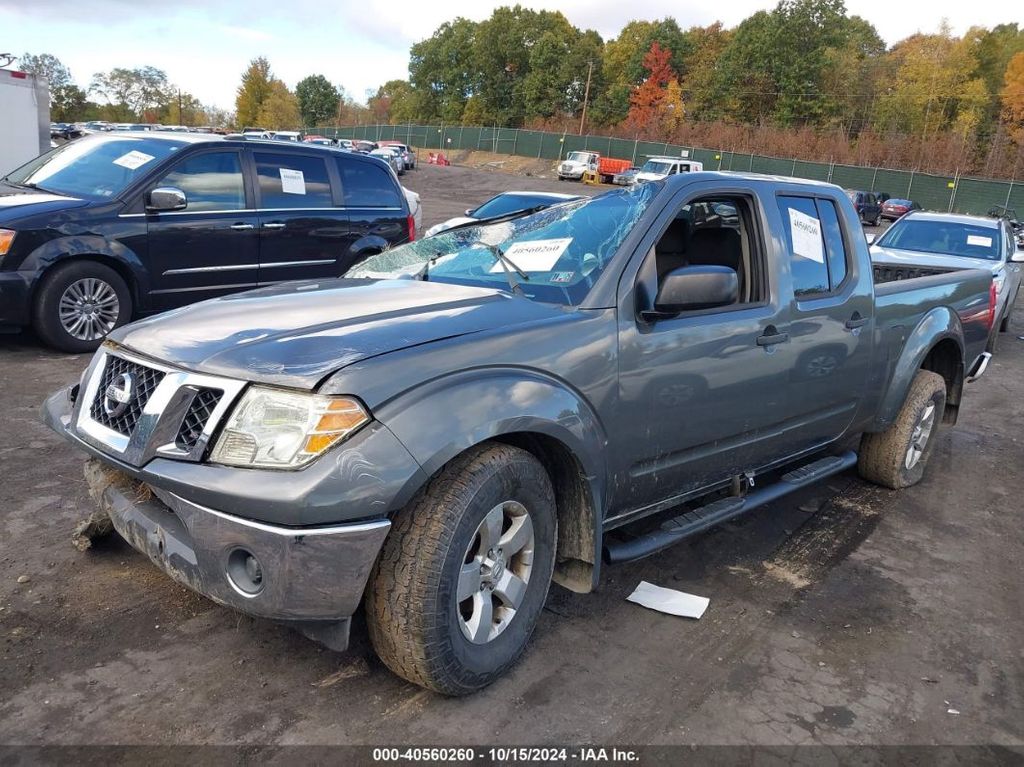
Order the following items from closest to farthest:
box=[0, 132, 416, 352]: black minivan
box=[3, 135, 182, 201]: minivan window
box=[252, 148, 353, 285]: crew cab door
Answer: box=[0, 132, 416, 352]: black minivan, box=[3, 135, 182, 201]: minivan window, box=[252, 148, 353, 285]: crew cab door

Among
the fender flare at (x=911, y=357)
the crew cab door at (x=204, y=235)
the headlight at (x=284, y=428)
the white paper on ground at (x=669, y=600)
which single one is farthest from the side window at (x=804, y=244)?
the crew cab door at (x=204, y=235)

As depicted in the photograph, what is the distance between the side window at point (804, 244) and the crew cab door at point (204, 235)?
5.23 meters

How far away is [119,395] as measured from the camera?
9.21 ft

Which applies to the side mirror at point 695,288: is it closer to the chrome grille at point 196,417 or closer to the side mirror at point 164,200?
the chrome grille at point 196,417

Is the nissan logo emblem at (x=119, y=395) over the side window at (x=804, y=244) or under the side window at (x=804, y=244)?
under

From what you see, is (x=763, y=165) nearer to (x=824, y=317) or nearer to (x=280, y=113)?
(x=824, y=317)

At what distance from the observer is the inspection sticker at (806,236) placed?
4.14 metres

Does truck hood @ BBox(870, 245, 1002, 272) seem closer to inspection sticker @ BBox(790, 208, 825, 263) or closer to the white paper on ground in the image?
inspection sticker @ BBox(790, 208, 825, 263)

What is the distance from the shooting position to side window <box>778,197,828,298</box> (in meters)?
4.09

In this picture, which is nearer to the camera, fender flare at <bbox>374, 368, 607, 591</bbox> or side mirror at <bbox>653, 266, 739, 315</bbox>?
fender flare at <bbox>374, 368, 607, 591</bbox>

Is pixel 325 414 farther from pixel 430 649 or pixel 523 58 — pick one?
pixel 523 58

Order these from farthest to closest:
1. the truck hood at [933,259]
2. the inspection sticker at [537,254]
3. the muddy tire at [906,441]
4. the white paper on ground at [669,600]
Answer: the truck hood at [933,259]
the muddy tire at [906,441]
the white paper on ground at [669,600]
the inspection sticker at [537,254]

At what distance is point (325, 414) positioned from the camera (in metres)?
2.45

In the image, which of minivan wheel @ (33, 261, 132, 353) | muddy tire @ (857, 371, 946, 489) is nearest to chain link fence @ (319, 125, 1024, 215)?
muddy tire @ (857, 371, 946, 489)
